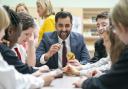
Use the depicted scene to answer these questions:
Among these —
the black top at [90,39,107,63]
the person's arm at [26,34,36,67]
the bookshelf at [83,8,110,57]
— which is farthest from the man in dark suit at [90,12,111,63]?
the bookshelf at [83,8,110,57]

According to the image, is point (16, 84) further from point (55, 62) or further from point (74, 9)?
point (74, 9)

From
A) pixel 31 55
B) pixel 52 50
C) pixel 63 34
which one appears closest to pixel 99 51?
pixel 63 34

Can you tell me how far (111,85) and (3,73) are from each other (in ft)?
1.66

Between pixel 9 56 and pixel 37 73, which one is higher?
pixel 9 56

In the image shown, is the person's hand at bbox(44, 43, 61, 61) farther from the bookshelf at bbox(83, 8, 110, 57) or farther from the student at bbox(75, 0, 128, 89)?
the bookshelf at bbox(83, 8, 110, 57)

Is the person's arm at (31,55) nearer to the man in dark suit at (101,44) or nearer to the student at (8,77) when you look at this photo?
the man in dark suit at (101,44)

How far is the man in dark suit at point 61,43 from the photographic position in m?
2.87

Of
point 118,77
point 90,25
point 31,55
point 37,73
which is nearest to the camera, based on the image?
point 118,77

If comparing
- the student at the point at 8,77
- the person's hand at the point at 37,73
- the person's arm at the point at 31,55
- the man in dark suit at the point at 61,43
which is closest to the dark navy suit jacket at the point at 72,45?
the man in dark suit at the point at 61,43

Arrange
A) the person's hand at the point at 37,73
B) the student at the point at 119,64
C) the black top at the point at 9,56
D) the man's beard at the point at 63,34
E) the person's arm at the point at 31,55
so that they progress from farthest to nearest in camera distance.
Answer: the man's beard at the point at 63,34, the person's arm at the point at 31,55, the person's hand at the point at 37,73, the black top at the point at 9,56, the student at the point at 119,64

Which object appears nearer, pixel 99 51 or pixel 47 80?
pixel 47 80

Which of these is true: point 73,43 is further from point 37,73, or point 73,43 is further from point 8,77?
point 8,77

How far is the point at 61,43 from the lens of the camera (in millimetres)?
2924

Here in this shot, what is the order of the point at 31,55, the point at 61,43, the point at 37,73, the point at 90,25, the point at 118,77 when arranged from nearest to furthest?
the point at 118,77, the point at 37,73, the point at 31,55, the point at 61,43, the point at 90,25
